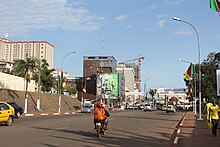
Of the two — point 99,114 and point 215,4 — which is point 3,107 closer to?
point 99,114

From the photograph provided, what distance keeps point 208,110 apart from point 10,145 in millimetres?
9825

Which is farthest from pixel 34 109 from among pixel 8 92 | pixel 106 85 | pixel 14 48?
pixel 14 48

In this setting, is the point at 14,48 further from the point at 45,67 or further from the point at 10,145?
the point at 10,145

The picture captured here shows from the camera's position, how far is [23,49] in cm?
12606

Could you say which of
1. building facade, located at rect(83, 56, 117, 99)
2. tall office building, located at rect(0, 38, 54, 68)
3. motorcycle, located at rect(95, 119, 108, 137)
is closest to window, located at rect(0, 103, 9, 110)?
motorcycle, located at rect(95, 119, 108, 137)

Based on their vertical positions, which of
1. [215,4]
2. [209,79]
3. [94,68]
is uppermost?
[94,68]

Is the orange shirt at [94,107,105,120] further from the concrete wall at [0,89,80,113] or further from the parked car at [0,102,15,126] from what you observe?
the concrete wall at [0,89,80,113]

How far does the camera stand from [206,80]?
73625 mm

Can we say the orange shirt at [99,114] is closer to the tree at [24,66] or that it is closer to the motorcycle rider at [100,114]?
the motorcycle rider at [100,114]

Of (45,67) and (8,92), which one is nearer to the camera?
(8,92)

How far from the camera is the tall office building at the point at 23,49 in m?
122

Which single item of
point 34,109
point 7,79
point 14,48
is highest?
point 14,48

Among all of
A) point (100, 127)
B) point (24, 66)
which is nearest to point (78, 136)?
point (100, 127)

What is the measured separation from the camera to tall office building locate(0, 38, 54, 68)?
400ft
